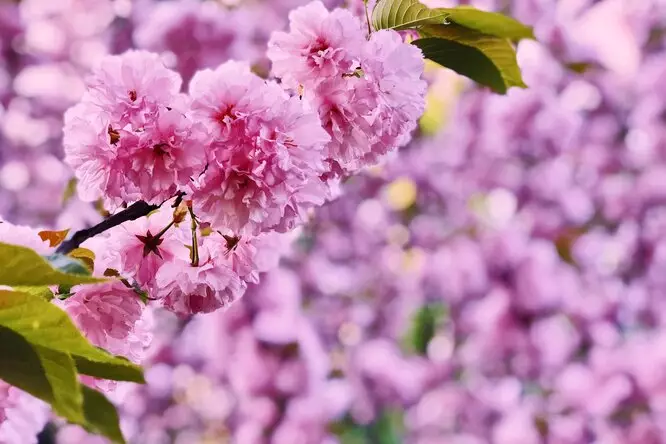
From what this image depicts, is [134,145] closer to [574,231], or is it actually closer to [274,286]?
[274,286]

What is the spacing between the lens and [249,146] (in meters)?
0.45

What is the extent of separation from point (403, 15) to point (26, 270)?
0.86 ft

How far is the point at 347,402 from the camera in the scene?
8.46 ft

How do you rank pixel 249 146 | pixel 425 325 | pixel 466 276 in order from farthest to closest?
1. pixel 425 325
2. pixel 466 276
3. pixel 249 146

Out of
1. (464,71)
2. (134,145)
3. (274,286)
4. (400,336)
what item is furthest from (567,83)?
(134,145)

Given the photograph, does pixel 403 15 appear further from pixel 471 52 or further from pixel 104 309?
pixel 104 309

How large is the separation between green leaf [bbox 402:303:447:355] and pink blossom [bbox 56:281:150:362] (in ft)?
8.11

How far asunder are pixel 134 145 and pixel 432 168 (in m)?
2.33

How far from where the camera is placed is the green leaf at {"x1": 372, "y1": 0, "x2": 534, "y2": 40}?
1.61 feet

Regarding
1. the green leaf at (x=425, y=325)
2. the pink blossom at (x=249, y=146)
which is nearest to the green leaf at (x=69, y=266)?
the pink blossom at (x=249, y=146)

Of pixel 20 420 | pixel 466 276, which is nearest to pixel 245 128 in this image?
pixel 20 420

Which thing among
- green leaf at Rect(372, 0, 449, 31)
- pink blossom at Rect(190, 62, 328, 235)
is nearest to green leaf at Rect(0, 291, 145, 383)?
pink blossom at Rect(190, 62, 328, 235)

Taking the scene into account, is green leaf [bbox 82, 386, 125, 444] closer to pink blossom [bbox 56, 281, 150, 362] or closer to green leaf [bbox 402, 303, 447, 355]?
pink blossom [bbox 56, 281, 150, 362]

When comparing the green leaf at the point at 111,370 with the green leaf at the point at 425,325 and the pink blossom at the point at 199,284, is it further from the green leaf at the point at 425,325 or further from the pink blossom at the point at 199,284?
the green leaf at the point at 425,325
